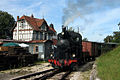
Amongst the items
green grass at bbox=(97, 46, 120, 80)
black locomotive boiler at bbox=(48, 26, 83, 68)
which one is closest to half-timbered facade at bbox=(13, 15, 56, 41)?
black locomotive boiler at bbox=(48, 26, 83, 68)

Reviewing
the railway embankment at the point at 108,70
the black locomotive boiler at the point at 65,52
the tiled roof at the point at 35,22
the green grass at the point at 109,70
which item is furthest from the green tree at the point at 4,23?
the green grass at the point at 109,70

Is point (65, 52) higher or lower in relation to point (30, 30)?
lower

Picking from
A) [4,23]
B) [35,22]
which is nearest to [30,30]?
[35,22]

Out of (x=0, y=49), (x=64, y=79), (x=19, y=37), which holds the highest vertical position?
(x=19, y=37)

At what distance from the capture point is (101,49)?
2753 cm

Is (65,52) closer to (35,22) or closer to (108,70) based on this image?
(108,70)

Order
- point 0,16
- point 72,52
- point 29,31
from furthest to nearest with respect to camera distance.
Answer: point 0,16 → point 29,31 → point 72,52

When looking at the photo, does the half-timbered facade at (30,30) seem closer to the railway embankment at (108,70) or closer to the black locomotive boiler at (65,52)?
the black locomotive boiler at (65,52)

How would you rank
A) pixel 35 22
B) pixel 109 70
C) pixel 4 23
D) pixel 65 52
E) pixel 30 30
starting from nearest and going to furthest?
pixel 109 70 < pixel 65 52 < pixel 30 30 < pixel 35 22 < pixel 4 23

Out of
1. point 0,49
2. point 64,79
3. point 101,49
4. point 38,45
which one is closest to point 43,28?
point 38,45

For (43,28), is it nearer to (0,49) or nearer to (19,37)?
(19,37)

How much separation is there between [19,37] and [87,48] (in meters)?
18.7

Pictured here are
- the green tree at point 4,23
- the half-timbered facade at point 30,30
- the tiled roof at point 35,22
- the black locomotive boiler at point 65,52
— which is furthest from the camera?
the green tree at point 4,23

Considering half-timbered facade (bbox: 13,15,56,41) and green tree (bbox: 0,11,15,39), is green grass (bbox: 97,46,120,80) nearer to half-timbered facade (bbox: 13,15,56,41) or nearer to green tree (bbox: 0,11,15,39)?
half-timbered facade (bbox: 13,15,56,41)
